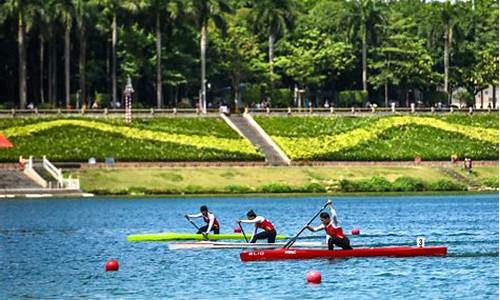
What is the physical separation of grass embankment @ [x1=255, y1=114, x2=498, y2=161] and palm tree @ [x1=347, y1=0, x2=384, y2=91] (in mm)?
21893

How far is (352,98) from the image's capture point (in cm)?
17412

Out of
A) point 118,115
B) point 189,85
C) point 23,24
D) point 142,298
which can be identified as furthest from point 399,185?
point 142,298

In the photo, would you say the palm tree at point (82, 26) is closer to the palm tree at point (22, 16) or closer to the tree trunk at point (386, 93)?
the palm tree at point (22, 16)

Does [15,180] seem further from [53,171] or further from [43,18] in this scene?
[43,18]

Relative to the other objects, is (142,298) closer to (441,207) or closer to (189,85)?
(441,207)

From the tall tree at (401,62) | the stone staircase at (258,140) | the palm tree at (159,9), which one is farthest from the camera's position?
the tall tree at (401,62)

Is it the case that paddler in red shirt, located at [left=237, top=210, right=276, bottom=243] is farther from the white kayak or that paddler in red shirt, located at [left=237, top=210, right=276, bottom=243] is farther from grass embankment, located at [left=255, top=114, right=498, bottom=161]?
grass embankment, located at [left=255, top=114, right=498, bottom=161]

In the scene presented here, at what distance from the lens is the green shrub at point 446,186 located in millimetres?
121625

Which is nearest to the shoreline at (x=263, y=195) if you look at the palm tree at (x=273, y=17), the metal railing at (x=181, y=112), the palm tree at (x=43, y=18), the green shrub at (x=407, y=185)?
the green shrub at (x=407, y=185)

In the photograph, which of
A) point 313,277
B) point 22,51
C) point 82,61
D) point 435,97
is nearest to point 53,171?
point 22,51

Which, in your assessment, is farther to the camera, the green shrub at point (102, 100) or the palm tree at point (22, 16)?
the green shrub at point (102, 100)

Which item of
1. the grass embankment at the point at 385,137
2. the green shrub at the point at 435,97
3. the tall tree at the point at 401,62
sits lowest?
the grass embankment at the point at 385,137

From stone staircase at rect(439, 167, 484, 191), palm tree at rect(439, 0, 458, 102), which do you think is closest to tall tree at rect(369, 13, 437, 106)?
palm tree at rect(439, 0, 458, 102)

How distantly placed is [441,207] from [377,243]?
30.8m
